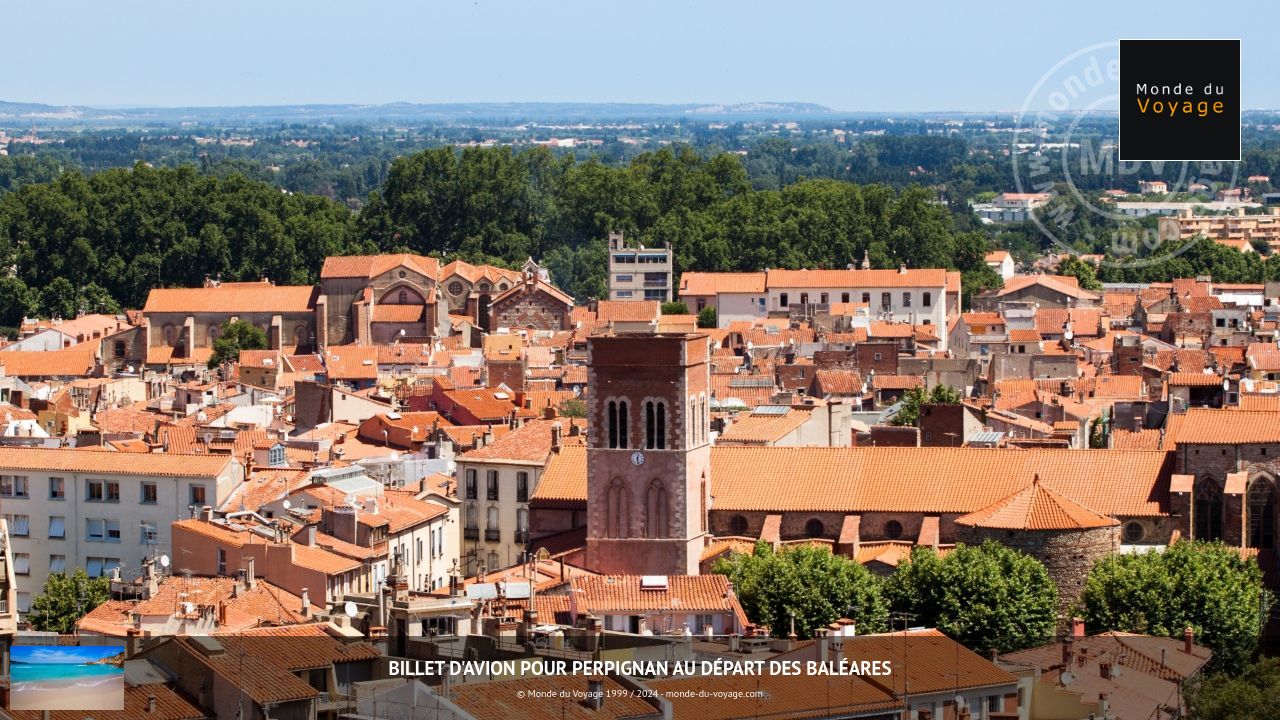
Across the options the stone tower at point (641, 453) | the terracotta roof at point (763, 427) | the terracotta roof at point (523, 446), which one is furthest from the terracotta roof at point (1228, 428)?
the terracotta roof at point (523, 446)

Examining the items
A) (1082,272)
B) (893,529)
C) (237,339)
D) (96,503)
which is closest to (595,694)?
(893,529)

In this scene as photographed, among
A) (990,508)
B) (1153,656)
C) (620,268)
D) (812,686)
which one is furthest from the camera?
(620,268)

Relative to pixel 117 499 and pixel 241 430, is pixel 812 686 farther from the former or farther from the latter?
pixel 241 430

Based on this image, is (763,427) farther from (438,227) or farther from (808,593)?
(438,227)

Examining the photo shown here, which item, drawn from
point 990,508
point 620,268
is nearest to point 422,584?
point 990,508

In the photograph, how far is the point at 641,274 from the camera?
109312mm

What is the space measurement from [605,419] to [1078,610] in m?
7.84

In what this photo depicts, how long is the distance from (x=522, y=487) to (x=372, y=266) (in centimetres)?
5019

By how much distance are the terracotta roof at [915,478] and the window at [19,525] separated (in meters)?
7.64

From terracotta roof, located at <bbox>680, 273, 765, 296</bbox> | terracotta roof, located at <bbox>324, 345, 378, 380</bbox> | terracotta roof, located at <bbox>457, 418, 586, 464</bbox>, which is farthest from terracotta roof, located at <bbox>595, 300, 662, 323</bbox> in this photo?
terracotta roof, located at <bbox>457, 418, 586, 464</bbox>

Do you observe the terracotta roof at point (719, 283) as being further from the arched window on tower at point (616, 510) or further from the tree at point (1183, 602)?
the tree at point (1183, 602)

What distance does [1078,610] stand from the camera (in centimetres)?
3962

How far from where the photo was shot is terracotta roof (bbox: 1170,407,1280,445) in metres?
43.1

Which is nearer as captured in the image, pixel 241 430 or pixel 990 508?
pixel 990 508
